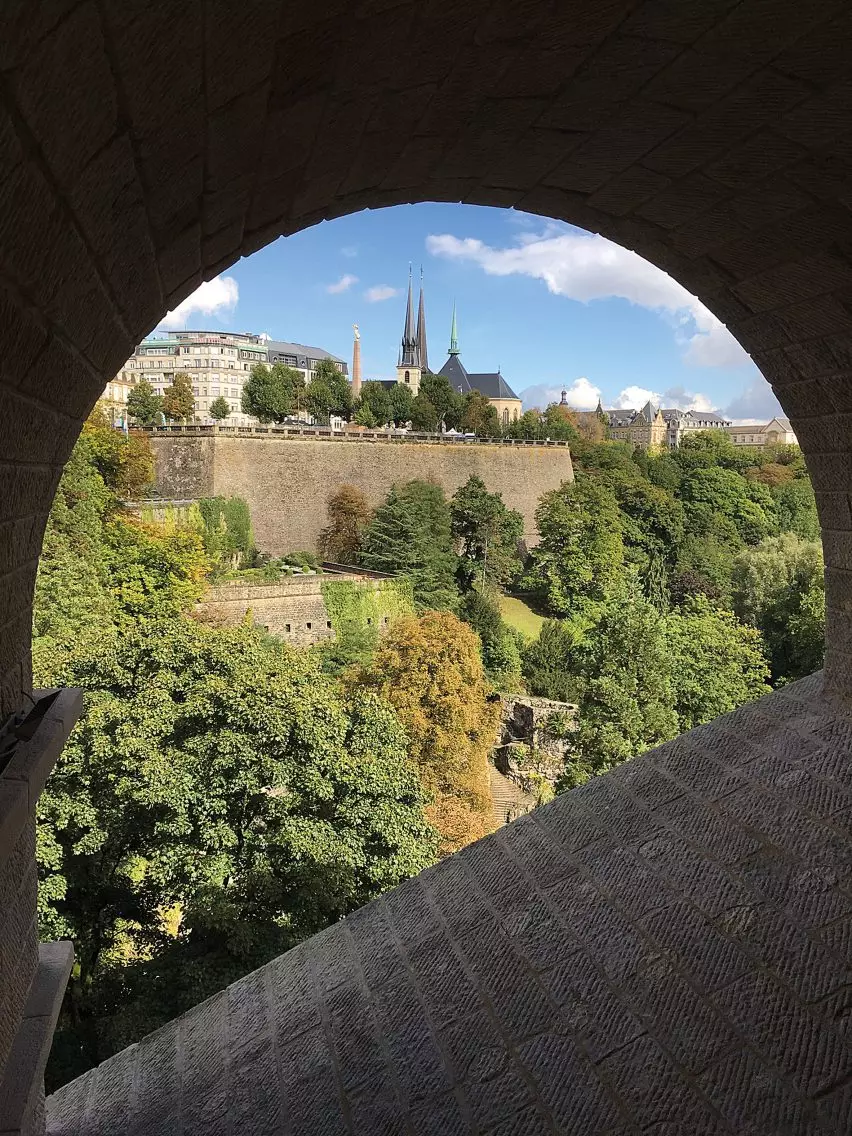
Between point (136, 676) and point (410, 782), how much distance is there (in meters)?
3.25

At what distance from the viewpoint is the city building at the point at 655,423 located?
80.6m

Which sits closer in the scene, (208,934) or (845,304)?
(845,304)

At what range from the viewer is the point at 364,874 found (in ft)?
27.0

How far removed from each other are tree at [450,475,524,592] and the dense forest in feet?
0.33

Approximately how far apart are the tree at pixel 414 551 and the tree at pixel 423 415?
14.0 m

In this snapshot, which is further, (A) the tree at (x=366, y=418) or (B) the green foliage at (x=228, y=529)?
(A) the tree at (x=366, y=418)

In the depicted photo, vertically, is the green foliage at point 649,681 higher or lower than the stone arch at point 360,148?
lower

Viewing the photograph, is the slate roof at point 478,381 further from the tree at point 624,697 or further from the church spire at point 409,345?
the tree at point 624,697

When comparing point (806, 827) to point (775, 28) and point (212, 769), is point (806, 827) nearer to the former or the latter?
point (775, 28)

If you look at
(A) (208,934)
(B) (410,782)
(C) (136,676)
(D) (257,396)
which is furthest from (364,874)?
(D) (257,396)

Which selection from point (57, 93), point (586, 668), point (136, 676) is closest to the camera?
point (57, 93)

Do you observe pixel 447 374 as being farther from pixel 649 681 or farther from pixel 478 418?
pixel 649 681

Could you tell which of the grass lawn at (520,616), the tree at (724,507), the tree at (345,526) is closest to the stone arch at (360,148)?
the tree at (345,526)

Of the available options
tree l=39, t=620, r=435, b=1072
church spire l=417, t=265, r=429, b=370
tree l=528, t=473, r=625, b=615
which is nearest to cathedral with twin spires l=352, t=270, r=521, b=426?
church spire l=417, t=265, r=429, b=370
